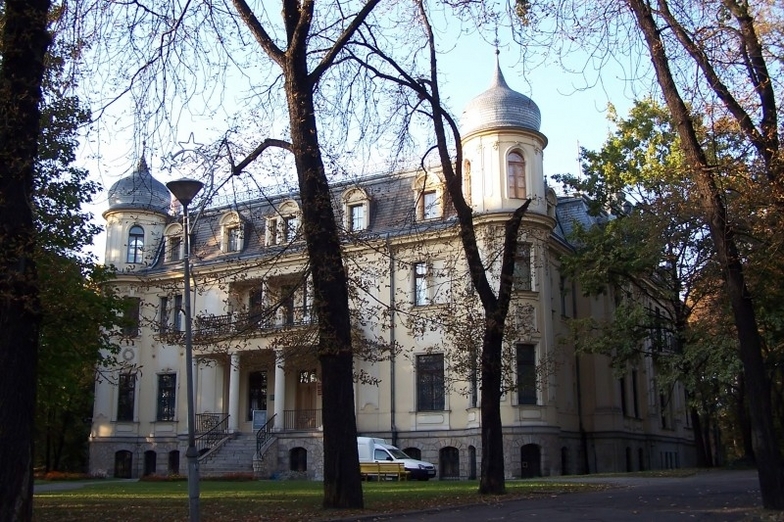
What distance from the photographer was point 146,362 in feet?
137

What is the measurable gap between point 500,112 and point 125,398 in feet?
76.5

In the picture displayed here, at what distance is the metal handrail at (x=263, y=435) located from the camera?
3531cm

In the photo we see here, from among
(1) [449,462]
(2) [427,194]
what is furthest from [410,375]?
(2) [427,194]

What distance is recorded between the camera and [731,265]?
13.1 m

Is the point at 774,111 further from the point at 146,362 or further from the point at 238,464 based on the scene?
the point at 146,362

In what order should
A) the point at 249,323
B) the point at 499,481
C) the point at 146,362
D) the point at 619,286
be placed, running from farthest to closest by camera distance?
the point at 146,362 → the point at 619,286 → the point at 499,481 → the point at 249,323

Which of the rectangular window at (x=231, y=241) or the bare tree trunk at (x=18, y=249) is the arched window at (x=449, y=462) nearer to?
the rectangular window at (x=231, y=241)

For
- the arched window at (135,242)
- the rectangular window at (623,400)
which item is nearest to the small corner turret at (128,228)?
the arched window at (135,242)

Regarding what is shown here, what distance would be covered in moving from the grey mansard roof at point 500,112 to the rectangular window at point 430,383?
9.48 metres

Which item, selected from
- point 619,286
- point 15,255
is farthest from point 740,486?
point 15,255

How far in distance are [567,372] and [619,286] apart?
4862mm

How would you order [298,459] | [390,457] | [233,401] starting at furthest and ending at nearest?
[233,401]
[298,459]
[390,457]

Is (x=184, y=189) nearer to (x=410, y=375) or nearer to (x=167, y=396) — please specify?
(x=410, y=375)

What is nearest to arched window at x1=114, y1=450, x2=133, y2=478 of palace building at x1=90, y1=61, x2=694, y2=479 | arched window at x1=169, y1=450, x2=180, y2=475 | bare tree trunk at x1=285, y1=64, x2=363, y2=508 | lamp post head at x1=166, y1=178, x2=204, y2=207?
palace building at x1=90, y1=61, x2=694, y2=479
